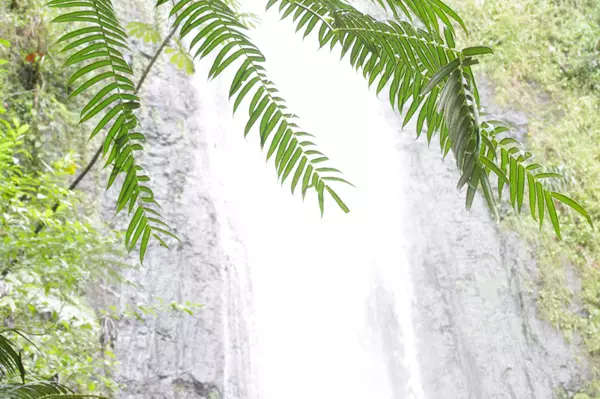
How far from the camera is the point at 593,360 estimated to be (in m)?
5.16

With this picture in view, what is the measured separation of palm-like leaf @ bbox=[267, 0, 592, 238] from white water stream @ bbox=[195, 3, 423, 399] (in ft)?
14.2

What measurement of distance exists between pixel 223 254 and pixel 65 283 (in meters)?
2.85

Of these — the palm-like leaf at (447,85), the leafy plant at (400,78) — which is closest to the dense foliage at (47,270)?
the leafy plant at (400,78)

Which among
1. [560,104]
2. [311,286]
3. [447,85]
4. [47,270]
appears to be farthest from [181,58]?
[560,104]

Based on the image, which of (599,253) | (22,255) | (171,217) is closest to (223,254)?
(171,217)

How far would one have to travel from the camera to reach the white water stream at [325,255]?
18.1ft

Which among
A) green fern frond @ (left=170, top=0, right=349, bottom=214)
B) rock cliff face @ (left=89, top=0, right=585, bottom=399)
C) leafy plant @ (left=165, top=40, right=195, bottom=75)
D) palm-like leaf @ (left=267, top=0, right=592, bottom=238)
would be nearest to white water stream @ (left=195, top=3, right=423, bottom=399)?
rock cliff face @ (left=89, top=0, right=585, bottom=399)

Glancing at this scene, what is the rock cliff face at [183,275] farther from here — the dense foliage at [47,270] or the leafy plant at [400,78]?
the leafy plant at [400,78]

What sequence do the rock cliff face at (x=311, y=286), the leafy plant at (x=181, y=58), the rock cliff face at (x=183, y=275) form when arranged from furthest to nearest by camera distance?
1. the rock cliff face at (x=311, y=286)
2. the rock cliff face at (x=183, y=275)
3. the leafy plant at (x=181, y=58)

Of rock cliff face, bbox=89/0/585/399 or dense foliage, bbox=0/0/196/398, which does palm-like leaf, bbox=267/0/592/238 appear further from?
rock cliff face, bbox=89/0/585/399

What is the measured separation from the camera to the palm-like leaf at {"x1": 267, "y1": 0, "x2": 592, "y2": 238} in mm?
503

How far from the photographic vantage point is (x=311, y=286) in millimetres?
6113

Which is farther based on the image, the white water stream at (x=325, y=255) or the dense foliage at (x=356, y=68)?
the white water stream at (x=325, y=255)

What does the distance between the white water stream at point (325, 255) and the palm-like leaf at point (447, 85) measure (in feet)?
14.2
